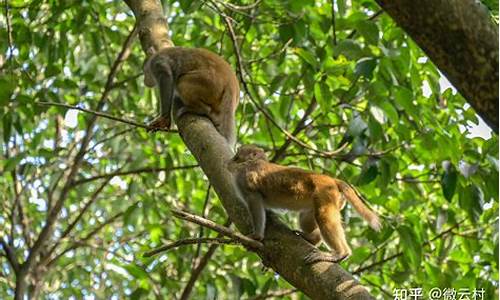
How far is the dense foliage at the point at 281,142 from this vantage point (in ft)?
20.3

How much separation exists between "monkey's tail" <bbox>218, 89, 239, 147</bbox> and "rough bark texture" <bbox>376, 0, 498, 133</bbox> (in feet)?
13.5

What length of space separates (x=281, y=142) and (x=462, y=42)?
632 cm

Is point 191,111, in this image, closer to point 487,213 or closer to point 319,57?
point 319,57

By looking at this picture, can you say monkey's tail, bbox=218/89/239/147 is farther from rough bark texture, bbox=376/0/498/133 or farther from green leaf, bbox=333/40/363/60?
rough bark texture, bbox=376/0/498/133

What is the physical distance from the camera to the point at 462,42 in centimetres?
213

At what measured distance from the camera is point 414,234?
20.5ft

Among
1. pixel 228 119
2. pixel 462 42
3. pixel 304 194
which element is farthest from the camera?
pixel 228 119

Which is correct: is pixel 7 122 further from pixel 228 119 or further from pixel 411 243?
pixel 411 243

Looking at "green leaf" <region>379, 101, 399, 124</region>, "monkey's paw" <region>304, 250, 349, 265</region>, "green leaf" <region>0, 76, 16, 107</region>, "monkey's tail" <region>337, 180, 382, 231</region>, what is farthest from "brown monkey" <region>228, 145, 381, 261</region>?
"green leaf" <region>0, 76, 16, 107</region>

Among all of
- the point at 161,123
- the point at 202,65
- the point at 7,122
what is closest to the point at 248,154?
the point at 161,123

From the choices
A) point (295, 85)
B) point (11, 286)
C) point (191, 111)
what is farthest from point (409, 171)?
point (11, 286)

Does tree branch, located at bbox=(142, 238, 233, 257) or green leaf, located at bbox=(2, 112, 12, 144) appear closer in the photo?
tree branch, located at bbox=(142, 238, 233, 257)

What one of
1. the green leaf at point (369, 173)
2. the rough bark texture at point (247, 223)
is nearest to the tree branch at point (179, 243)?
the rough bark texture at point (247, 223)

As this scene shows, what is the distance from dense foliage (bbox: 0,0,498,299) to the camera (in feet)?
20.3
